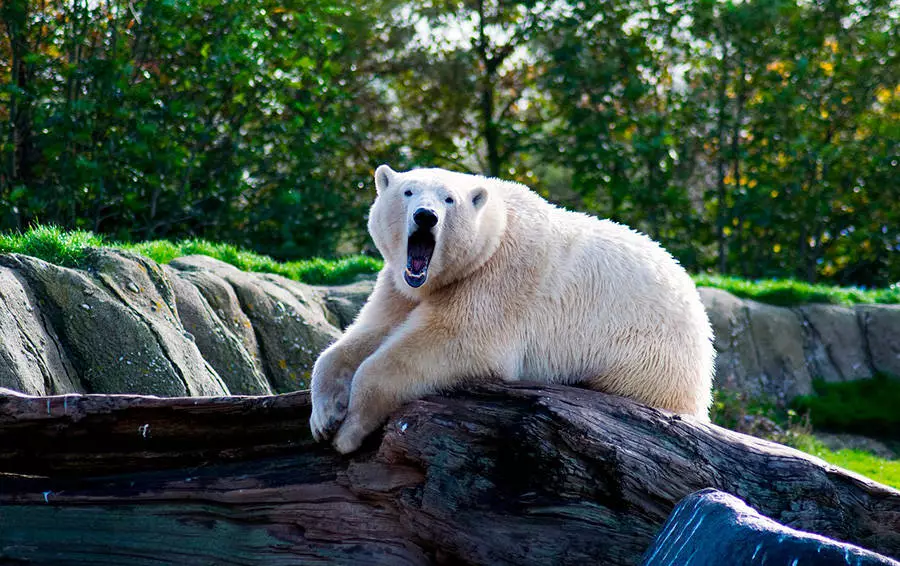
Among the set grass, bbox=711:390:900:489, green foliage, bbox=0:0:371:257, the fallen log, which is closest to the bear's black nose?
the fallen log

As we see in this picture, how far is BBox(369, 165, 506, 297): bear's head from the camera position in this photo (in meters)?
4.21

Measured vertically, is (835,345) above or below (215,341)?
below

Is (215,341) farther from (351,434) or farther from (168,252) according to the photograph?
(351,434)

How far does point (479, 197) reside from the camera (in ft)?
14.4

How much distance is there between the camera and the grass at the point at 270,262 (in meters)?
5.61

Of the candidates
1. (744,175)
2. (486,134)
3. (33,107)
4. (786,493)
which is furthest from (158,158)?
(744,175)

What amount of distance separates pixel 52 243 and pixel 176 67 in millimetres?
5840

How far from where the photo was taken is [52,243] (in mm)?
5621

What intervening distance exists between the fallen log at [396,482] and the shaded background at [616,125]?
743 centimetres

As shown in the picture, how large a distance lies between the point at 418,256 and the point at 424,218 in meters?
0.18

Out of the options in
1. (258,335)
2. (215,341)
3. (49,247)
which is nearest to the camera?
(49,247)

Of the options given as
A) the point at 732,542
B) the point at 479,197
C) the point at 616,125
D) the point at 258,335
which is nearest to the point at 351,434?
the point at 479,197

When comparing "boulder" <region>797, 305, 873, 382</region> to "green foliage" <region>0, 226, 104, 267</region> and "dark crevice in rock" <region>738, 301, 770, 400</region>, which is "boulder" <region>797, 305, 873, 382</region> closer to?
"dark crevice in rock" <region>738, 301, 770, 400</region>

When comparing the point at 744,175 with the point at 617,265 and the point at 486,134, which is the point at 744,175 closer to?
the point at 486,134
